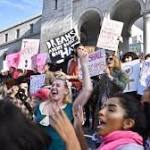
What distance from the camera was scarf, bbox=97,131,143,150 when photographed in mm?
2387

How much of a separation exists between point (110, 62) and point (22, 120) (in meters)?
5.11

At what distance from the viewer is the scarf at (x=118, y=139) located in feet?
7.83

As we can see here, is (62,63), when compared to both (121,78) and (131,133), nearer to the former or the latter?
(121,78)

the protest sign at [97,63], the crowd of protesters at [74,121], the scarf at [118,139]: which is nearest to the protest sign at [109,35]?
the protest sign at [97,63]

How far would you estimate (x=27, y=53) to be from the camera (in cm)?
976

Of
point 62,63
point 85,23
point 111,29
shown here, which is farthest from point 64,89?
point 85,23

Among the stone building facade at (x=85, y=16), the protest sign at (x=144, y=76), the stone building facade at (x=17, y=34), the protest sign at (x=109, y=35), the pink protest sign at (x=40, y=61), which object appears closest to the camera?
the protest sign at (x=144, y=76)

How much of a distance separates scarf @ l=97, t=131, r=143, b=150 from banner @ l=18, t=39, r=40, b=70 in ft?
23.4

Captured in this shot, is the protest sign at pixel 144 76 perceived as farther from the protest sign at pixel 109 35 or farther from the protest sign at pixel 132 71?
the protest sign at pixel 109 35

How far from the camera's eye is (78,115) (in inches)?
128

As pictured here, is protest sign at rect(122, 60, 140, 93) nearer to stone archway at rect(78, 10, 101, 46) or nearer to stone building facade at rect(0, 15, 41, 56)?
stone archway at rect(78, 10, 101, 46)

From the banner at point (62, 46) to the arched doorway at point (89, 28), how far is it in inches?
633

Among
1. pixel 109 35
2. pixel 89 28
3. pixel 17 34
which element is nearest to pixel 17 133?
pixel 109 35

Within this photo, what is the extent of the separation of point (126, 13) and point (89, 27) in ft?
9.98
